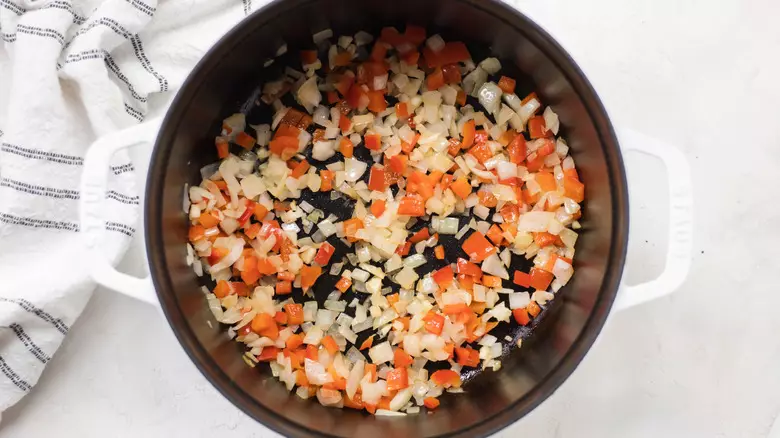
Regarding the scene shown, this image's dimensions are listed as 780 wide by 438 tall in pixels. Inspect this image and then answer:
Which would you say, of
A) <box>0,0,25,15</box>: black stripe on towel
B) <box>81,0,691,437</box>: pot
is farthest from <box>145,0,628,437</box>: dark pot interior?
<box>0,0,25,15</box>: black stripe on towel

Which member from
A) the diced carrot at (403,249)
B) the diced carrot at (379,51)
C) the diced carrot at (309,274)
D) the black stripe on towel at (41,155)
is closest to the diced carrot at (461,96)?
the diced carrot at (379,51)

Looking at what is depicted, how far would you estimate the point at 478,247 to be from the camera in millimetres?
984

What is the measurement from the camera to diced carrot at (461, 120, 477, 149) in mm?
989

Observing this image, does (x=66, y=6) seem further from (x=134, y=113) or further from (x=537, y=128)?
(x=537, y=128)

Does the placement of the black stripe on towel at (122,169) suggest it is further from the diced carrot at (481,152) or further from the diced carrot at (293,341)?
the diced carrot at (481,152)

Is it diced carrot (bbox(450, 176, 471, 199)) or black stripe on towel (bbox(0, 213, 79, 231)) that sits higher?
diced carrot (bbox(450, 176, 471, 199))

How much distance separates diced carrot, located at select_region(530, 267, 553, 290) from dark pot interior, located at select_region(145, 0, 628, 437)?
30 millimetres

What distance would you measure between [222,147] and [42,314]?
0.35m

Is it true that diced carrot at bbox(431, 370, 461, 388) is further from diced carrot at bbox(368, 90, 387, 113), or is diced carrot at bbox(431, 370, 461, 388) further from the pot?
diced carrot at bbox(368, 90, 387, 113)

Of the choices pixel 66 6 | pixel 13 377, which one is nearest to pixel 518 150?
pixel 66 6

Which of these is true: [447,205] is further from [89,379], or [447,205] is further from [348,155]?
[89,379]

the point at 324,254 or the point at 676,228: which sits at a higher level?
the point at 676,228

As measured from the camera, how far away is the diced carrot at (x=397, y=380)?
3.14 feet

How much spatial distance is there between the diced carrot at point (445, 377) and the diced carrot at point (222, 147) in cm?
46
